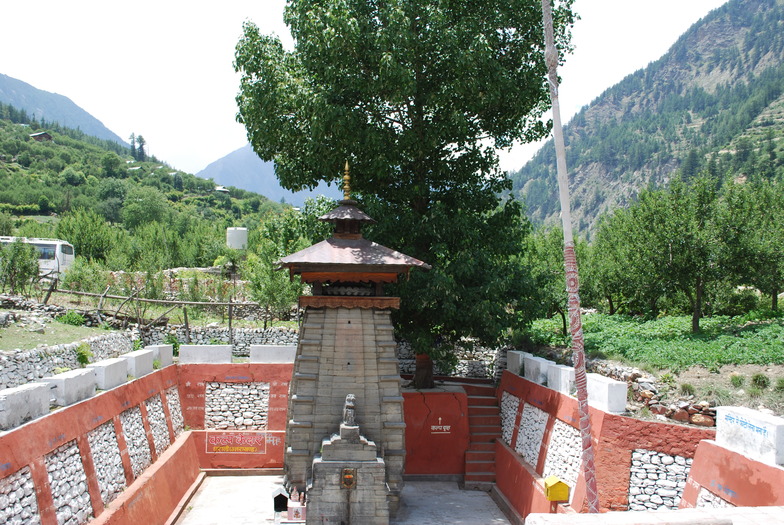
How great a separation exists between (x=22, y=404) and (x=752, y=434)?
11.2 metres

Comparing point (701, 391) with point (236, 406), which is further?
point (236, 406)

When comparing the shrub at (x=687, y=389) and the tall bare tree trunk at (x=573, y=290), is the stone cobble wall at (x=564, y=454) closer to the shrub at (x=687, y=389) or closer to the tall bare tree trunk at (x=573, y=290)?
the shrub at (x=687, y=389)

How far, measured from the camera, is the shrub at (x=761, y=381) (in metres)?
11.5

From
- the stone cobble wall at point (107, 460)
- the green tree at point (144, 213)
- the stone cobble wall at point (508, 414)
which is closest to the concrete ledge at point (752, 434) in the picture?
the stone cobble wall at point (508, 414)

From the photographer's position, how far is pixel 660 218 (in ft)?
60.0

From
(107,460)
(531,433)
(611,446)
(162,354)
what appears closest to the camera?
(611,446)

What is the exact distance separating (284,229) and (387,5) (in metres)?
7.42

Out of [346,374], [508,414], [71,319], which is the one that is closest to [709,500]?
[346,374]

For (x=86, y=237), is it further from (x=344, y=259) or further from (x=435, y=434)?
(x=344, y=259)

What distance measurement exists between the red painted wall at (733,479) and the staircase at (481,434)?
23.8 ft

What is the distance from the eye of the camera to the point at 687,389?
38.5 feet

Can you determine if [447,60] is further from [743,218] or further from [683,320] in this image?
[683,320]

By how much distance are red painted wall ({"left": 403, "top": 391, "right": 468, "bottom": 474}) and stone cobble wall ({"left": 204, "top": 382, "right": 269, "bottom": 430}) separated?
4.46 metres

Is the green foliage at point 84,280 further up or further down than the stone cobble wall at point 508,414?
further up
